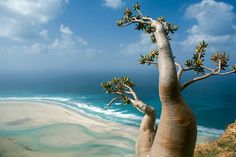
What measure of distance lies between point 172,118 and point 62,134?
163ft

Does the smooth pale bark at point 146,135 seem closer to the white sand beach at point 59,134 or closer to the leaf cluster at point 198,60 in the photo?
the leaf cluster at point 198,60

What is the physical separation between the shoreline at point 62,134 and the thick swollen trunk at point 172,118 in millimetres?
37201

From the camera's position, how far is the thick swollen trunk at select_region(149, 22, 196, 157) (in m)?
6.09

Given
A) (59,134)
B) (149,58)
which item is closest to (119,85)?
(149,58)

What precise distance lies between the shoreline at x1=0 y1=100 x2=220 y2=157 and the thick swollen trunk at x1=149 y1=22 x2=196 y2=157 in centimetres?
3720

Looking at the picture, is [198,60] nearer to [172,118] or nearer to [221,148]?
[172,118]

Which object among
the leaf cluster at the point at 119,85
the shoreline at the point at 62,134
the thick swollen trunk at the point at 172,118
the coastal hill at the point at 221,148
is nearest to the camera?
the thick swollen trunk at the point at 172,118

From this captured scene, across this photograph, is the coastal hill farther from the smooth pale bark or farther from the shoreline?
the smooth pale bark

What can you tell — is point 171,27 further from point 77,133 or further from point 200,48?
point 77,133

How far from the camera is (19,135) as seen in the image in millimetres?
51031

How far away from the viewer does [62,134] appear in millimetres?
53594

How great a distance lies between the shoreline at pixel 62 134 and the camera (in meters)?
43.8

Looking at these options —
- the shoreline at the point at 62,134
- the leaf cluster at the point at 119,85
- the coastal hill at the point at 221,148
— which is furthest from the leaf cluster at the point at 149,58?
the shoreline at the point at 62,134

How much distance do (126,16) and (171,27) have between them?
1406mm
